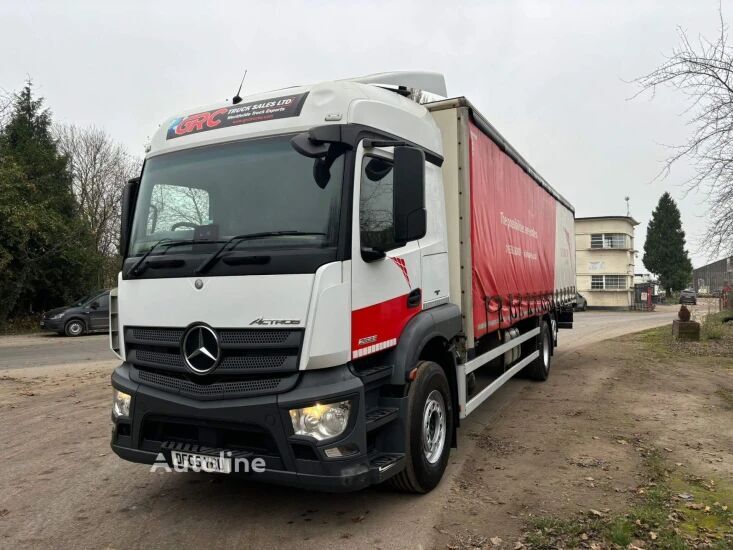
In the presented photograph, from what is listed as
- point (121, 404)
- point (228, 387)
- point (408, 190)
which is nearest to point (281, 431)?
point (228, 387)

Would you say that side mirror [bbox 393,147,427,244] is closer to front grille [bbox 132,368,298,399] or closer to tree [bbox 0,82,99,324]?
front grille [bbox 132,368,298,399]

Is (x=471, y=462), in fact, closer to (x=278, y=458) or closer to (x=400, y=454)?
(x=400, y=454)

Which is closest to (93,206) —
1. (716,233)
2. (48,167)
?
(48,167)

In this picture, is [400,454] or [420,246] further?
[420,246]

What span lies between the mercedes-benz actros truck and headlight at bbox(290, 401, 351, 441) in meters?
0.01

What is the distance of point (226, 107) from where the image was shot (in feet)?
13.8

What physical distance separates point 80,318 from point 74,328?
0.38m

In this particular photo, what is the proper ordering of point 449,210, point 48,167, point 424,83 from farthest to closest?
point 48,167 → point 424,83 → point 449,210

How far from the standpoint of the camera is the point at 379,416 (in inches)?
147

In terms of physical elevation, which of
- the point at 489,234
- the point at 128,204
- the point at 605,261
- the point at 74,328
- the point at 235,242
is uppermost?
the point at 605,261

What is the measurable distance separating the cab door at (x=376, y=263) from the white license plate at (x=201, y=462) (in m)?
1.04

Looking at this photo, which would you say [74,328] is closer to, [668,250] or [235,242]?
[235,242]

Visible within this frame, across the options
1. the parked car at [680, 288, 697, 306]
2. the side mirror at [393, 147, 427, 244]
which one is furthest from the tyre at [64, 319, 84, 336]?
the parked car at [680, 288, 697, 306]

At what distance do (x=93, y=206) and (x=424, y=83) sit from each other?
1140 inches
